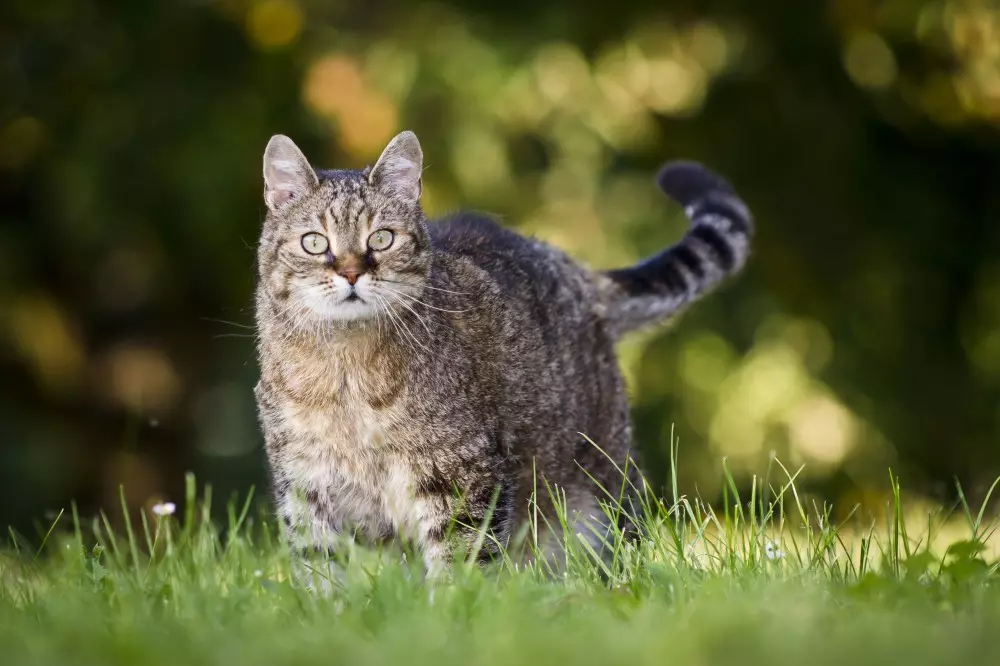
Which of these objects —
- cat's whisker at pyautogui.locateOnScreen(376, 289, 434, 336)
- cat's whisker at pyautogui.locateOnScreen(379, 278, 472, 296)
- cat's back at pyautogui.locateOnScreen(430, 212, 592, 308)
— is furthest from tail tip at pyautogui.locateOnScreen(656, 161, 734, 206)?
cat's whisker at pyautogui.locateOnScreen(376, 289, 434, 336)

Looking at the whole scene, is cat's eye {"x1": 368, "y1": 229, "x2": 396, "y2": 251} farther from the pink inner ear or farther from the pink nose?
the pink inner ear

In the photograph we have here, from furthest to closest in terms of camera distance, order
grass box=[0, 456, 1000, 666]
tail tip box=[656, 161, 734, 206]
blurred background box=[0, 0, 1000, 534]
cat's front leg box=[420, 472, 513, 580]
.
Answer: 1. blurred background box=[0, 0, 1000, 534]
2. tail tip box=[656, 161, 734, 206]
3. cat's front leg box=[420, 472, 513, 580]
4. grass box=[0, 456, 1000, 666]

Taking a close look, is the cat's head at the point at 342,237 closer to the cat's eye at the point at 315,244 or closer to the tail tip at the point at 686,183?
the cat's eye at the point at 315,244

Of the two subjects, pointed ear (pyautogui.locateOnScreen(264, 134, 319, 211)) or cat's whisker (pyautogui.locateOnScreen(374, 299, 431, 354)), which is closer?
cat's whisker (pyautogui.locateOnScreen(374, 299, 431, 354))

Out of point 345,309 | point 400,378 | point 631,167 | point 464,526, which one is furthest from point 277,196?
point 631,167

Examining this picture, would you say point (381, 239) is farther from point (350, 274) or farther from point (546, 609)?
point (546, 609)

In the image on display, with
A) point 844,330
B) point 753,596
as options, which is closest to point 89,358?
point 844,330

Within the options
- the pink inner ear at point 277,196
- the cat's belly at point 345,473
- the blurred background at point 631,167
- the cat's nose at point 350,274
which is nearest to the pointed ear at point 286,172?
the pink inner ear at point 277,196
